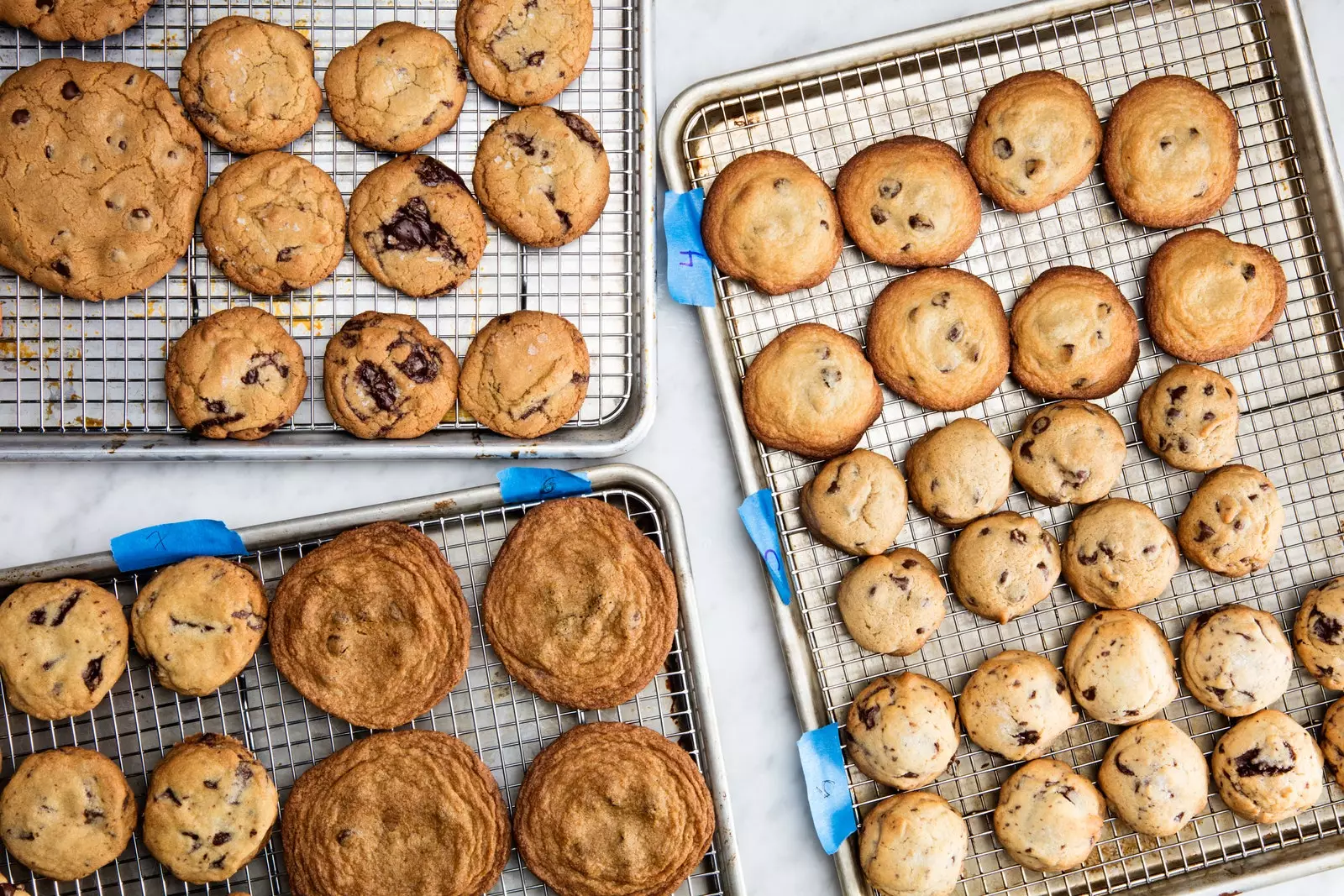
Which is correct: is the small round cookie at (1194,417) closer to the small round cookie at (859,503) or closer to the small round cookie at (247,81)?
the small round cookie at (859,503)

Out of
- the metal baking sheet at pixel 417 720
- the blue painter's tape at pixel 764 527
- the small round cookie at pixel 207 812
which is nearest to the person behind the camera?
the small round cookie at pixel 207 812

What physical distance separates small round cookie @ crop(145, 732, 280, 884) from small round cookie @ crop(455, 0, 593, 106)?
1.41 metres

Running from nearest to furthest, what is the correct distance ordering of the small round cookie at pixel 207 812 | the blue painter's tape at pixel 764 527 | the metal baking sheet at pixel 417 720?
1. the small round cookie at pixel 207 812
2. the metal baking sheet at pixel 417 720
3. the blue painter's tape at pixel 764 527

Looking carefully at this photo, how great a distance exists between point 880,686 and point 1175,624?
67 centimetres

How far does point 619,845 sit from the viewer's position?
1883 mm

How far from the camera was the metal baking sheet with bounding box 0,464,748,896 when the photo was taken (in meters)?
1.94

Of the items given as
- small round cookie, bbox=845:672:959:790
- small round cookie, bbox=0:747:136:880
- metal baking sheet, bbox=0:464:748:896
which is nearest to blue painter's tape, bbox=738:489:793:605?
metal baking sheet, bbox=0:464:748:896

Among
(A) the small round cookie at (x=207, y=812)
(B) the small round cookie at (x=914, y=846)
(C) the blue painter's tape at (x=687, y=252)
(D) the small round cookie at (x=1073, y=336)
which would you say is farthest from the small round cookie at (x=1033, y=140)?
(A) the small round cookie at (x=207, y=812)

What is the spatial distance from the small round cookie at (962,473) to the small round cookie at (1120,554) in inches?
7.3

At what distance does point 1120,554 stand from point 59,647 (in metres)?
2.04

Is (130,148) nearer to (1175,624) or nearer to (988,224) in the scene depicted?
(988,224)

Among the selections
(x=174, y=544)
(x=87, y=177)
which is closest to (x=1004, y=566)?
(x=174, y=544)

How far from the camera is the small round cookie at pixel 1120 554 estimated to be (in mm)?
1983

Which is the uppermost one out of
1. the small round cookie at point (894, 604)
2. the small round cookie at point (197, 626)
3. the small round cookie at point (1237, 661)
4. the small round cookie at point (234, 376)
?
the small round cookie at point (234, 376)
